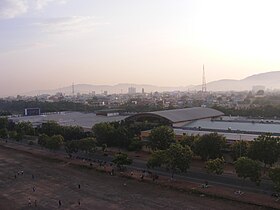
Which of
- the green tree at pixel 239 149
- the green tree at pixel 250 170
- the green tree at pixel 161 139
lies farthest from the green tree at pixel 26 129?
the green tree at pixel 250 170

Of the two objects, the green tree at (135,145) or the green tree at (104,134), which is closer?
the green tree at (135,145)

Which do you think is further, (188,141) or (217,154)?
(188,141)

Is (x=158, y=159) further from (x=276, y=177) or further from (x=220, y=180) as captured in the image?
(x=276, y=177)

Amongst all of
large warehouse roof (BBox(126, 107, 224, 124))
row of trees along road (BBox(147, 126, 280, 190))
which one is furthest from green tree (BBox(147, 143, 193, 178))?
large warehouse roof (BBox(126, 107, 224, 124))

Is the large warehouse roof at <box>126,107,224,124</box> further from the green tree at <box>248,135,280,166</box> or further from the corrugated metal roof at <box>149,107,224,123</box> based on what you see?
the green tree at <box>248,135,280,166</box>

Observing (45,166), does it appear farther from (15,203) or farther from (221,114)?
(221,114)

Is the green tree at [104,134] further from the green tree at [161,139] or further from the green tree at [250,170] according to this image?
the green tree at [250,170]

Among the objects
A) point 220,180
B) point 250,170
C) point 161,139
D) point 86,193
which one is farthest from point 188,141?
point 86,193
